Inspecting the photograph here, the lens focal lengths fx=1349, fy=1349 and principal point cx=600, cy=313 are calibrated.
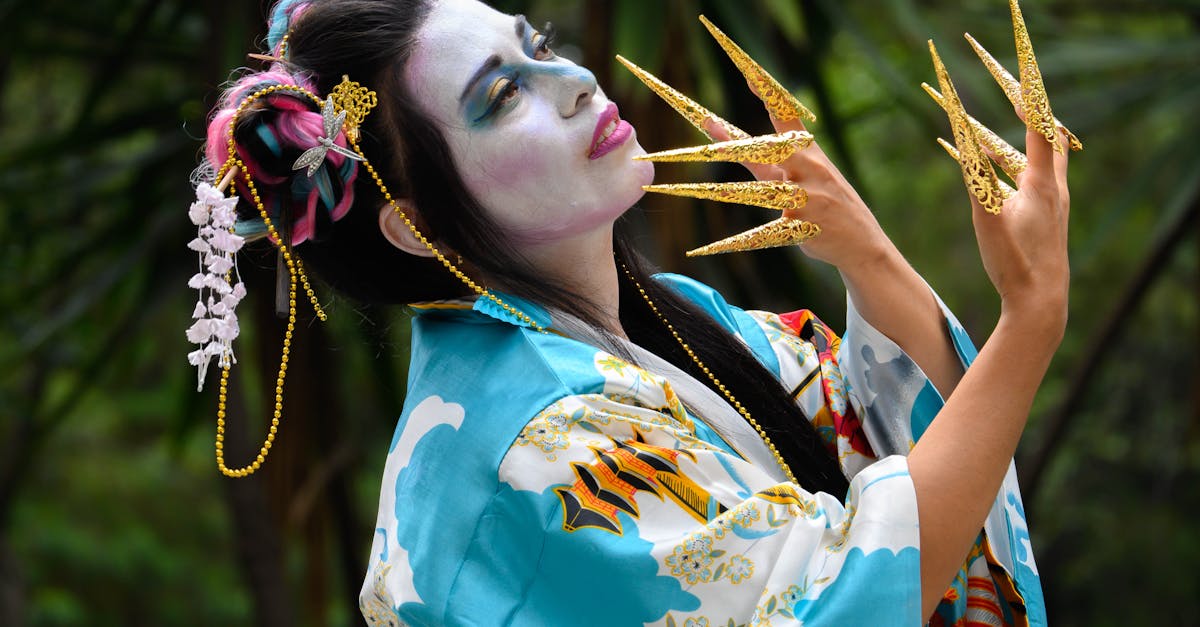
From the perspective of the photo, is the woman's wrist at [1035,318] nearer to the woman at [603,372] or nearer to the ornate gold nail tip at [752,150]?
the woman at [603,372]

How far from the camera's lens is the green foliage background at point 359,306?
9.71 feet

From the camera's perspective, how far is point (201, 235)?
1.23 meters

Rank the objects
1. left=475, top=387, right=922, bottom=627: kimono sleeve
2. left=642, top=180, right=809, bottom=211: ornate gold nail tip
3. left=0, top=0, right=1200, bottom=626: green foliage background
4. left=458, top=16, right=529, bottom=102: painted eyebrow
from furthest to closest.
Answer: left=0, top=0, right=1200, bottom=626: green foliage background
left=458, top=16, right=529, bottom=102: painted eyebrow
left=642, top=180, right=809, bottom=211: ornate gold nail tip
left=475, top=387, right=922, bottom=627: kimono sleeve

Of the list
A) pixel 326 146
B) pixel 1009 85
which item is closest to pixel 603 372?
pixel 326 146

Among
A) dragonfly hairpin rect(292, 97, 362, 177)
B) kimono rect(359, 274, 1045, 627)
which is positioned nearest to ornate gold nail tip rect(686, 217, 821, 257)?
kimono rect(359, 274, 1045, 627)

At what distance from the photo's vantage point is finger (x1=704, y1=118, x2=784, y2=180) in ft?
4.00

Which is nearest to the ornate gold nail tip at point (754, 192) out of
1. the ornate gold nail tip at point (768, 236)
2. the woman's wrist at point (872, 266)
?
the ornate gold nail tip at point (768, 236)

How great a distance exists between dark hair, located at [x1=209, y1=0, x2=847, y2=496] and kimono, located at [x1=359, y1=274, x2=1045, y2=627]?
0.08 m

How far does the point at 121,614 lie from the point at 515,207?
17.1 feet

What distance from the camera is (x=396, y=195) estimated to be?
1.32 m

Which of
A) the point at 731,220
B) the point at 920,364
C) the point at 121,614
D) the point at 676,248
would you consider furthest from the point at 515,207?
the point at 121,614

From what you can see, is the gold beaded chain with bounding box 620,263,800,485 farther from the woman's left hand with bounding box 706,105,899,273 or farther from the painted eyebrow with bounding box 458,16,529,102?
the painted eyebrow with bounding box 458,16,529,102

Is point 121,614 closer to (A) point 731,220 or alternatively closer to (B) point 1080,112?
(A) point 731,220

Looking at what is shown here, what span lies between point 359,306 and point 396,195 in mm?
166
